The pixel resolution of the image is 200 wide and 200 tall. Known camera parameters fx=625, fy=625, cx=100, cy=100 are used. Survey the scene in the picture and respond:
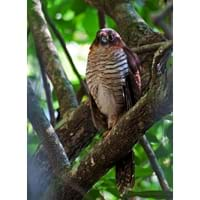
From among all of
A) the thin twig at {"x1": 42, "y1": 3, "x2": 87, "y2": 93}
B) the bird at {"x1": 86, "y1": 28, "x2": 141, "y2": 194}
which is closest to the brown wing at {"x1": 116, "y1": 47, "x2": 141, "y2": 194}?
the bird at {"x1": 86, "y1": 28, "x2": 141, "y2": 194}

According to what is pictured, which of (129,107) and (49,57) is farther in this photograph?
(49,57)

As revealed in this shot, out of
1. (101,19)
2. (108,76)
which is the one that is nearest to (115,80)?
(108,76)

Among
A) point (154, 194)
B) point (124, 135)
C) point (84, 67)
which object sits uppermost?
point (84, 67)

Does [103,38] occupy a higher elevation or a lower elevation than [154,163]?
higher

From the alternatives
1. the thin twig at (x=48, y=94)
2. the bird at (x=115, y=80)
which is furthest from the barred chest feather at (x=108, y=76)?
the thin twig at (x=48, y=94)

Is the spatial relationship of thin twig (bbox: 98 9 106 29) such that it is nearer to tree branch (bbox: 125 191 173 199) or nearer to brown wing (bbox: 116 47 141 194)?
brown wing (bbox: 116 47 141 194)

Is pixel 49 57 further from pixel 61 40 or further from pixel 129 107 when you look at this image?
pixel 129 107
